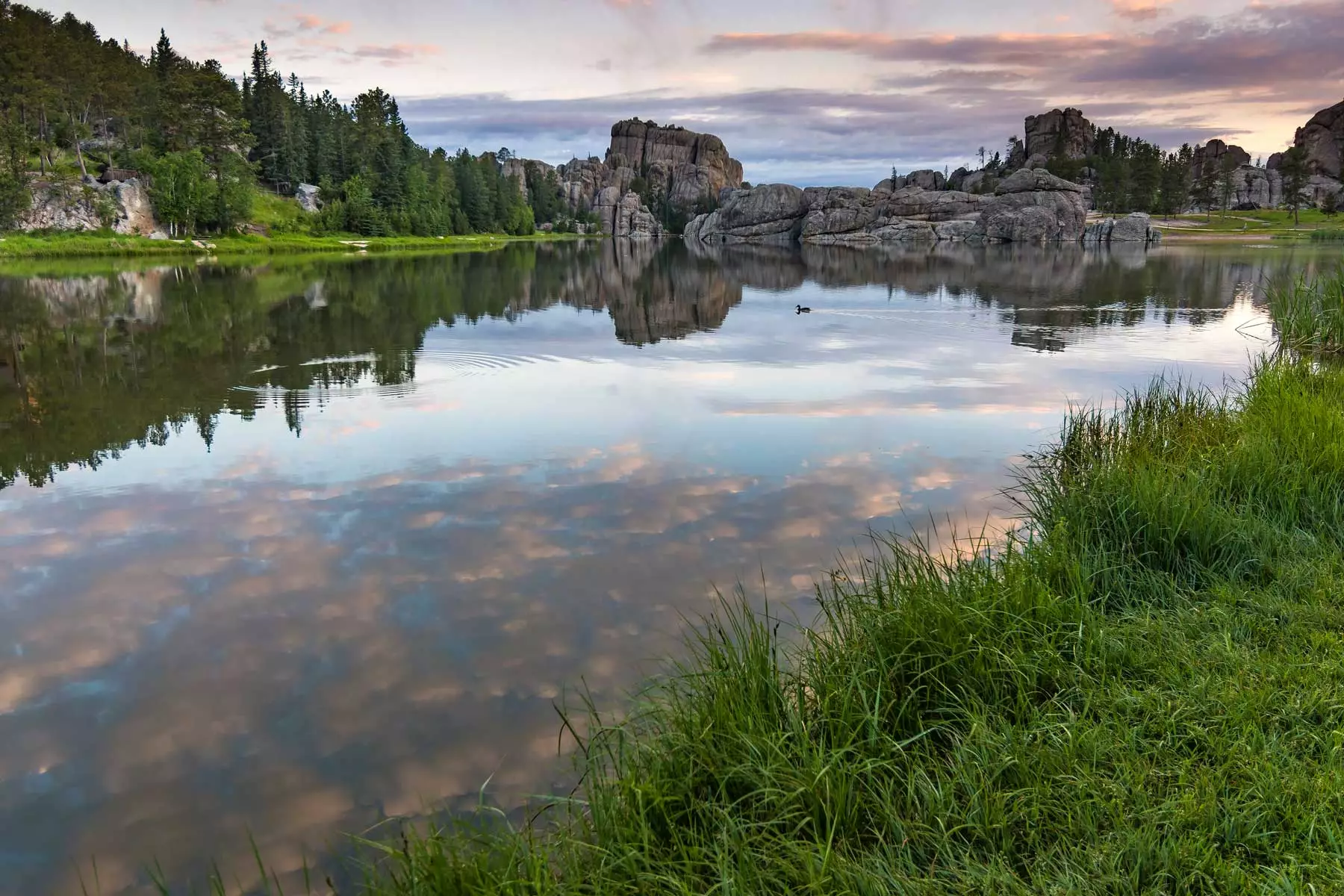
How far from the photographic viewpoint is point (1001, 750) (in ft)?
15.0

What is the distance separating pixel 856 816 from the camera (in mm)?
4230

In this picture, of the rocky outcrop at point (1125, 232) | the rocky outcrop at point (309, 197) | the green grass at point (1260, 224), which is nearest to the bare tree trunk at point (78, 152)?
the rocky outcrop at point (309, 197)

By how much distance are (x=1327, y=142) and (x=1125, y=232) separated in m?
89.6

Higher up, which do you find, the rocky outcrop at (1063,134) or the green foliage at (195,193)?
Result: the rocky outcrop at (1063,134)

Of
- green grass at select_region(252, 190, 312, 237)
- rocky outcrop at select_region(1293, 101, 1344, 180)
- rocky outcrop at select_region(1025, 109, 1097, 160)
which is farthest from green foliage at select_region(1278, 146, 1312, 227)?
green grass at select_region(252, 190, 312, 237)

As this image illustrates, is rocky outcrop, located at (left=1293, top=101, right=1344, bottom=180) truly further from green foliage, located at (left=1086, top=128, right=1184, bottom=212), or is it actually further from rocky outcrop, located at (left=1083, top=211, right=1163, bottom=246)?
rocky outcrop, located at (left=1083, top=211, right=1163, bottom=246)

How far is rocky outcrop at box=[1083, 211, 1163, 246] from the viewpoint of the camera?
95812 millimetres

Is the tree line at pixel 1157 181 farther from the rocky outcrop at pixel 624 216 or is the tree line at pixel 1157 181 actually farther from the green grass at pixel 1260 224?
the rocky outcrop at pixel 624 216

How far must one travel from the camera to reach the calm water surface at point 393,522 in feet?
18.0

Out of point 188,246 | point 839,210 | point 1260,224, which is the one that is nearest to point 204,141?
point 188,246

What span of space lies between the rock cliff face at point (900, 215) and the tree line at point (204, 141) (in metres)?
39.9

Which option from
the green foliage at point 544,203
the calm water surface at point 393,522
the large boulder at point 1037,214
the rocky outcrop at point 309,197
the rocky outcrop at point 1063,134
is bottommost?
the calm water surface at point 393,522

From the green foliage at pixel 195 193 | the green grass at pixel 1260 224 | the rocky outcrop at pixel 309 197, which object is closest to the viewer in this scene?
the green foliage at pixel 195 193

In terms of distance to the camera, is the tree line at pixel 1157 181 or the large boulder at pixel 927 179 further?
the large boulder at pixel 927 179
